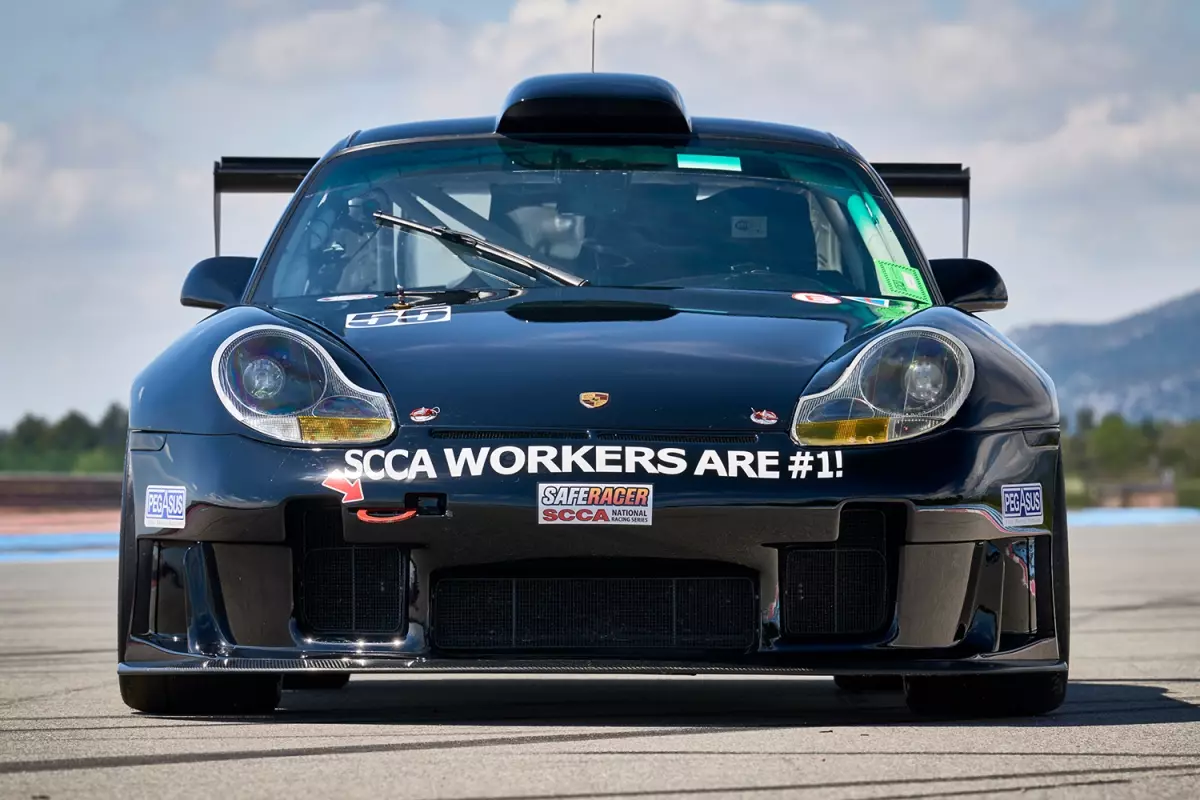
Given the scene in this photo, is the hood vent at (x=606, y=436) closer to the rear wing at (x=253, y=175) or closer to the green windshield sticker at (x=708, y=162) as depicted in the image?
the green windshield sticker at (x=708, y=162)

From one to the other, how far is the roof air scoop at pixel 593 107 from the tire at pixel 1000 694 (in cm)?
184

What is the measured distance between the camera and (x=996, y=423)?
13.2 ft

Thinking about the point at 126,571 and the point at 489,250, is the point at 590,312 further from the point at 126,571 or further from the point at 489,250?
the point at 126,571

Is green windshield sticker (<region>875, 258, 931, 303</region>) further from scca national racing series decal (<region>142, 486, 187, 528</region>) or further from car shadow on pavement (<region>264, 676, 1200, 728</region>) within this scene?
scca national racing series decal (<region>142, 486, 187, 528</region>)

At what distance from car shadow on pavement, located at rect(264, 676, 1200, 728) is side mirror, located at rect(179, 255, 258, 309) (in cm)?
109

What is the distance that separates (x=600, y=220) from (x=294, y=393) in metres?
1.25

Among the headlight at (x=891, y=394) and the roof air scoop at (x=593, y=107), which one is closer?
the headlight at (x=891, y=394)

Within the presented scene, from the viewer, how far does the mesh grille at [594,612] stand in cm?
387

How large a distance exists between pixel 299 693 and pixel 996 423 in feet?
7.42

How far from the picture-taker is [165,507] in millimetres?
3953

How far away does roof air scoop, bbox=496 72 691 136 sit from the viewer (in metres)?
5.18

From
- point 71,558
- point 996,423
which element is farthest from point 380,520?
point 71,558

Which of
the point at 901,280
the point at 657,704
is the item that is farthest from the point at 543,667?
the point at 901,280

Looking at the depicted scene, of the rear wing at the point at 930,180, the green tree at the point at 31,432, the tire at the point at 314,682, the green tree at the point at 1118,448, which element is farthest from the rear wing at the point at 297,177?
the green tree at the point at 1118,448
